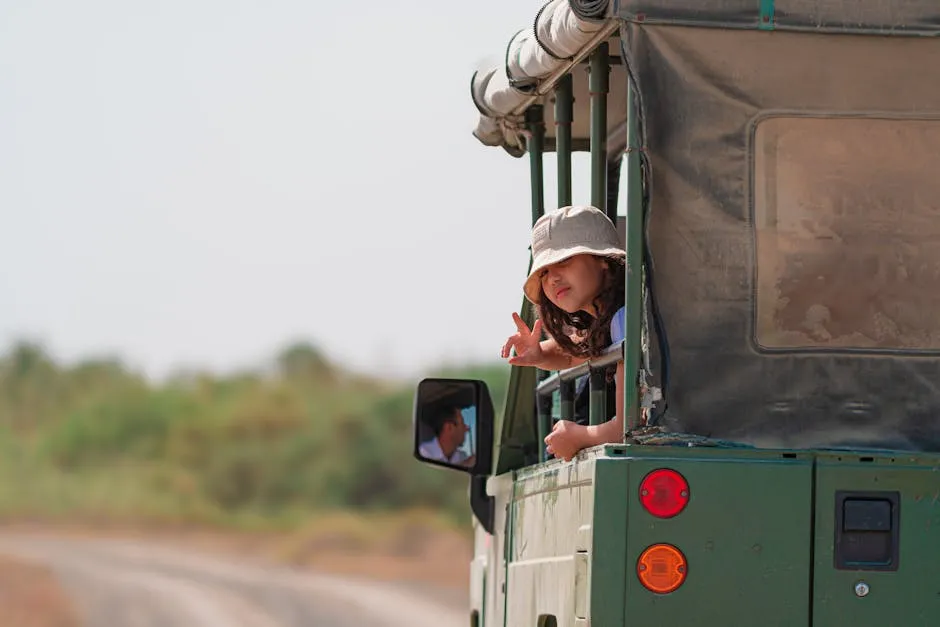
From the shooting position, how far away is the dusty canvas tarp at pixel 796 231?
509cm

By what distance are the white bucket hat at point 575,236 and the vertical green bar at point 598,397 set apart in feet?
1.17

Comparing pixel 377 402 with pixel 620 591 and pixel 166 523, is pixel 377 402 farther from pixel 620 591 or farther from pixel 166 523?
pixel 620 591

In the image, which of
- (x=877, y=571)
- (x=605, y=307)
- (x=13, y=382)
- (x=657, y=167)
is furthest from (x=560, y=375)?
(x=13, y=382)

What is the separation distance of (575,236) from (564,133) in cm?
65

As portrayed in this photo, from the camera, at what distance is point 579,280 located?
5484 millimetres

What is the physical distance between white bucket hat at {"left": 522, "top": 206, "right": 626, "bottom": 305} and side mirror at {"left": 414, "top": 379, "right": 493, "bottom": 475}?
1.52 m

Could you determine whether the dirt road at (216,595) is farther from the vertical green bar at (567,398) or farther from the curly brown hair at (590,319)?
the curly brown hair at (590,319)

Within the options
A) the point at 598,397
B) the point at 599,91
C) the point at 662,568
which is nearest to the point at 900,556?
the point at 662,568

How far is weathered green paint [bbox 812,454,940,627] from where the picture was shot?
4680 millimetres

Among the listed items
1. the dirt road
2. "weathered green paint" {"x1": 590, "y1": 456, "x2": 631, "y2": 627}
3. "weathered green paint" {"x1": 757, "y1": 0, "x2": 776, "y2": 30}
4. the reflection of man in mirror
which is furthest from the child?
the dirt road

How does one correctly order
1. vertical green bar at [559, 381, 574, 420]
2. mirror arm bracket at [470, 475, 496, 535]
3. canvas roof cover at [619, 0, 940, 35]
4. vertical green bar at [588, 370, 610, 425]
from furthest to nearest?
1. mirror arm bracket at [470, 475, 496, 535]
2. vertical green bar at [559, 381, 574, 420]
3. vertical green bar at [588, 370, 610, 425]
4. canvas roof cover at [619, 0, 940, 35]

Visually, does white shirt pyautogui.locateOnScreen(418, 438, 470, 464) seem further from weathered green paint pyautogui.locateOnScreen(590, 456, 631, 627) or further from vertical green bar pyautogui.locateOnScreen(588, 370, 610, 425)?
weathered green paint pyautogui.locateOnScreen(590, 456, 631, 627)

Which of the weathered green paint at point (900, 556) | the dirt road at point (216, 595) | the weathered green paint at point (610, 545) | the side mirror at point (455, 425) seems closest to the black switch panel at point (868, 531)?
the weathered green paint at point (900, 556)

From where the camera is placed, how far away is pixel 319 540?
152ft
